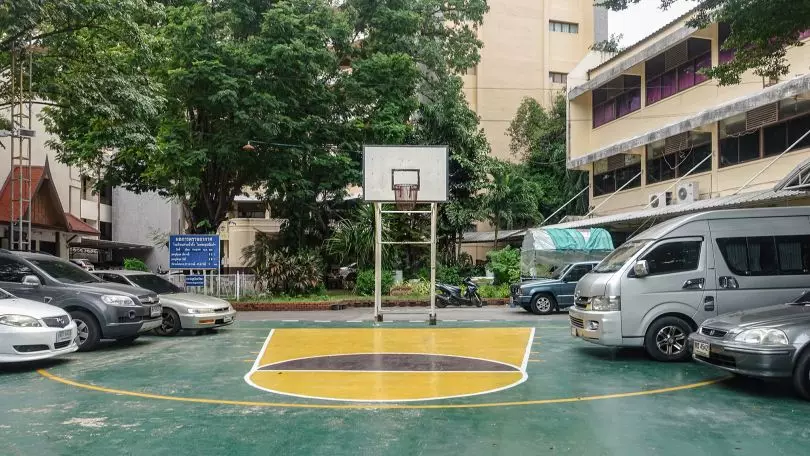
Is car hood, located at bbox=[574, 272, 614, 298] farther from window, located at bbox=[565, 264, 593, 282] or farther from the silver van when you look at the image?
window, located at bbox=[565, 264, 593, 282]

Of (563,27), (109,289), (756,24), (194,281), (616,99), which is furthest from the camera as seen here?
(563,27)

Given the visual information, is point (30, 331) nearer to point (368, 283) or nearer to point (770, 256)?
point (770, 256)

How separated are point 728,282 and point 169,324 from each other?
10397 mm

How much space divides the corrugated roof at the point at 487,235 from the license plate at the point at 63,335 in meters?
26.0

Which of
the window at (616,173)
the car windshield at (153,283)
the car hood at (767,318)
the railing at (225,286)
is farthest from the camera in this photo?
the window at (616,173)

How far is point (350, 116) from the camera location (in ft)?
82.9

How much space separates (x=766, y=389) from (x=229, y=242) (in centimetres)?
3416

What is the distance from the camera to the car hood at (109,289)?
450 inches

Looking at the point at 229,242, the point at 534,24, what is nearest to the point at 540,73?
the point at 534,24

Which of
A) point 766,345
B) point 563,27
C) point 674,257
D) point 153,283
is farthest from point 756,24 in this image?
point 563,27

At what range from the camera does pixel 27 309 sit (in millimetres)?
9320

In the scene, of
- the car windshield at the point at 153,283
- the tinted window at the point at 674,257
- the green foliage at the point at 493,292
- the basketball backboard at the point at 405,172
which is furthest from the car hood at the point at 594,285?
the green foliage at the point at 493,292

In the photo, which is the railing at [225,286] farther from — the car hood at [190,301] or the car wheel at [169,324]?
the car wheel at [169,324]

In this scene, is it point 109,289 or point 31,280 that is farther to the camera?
point 109,289
